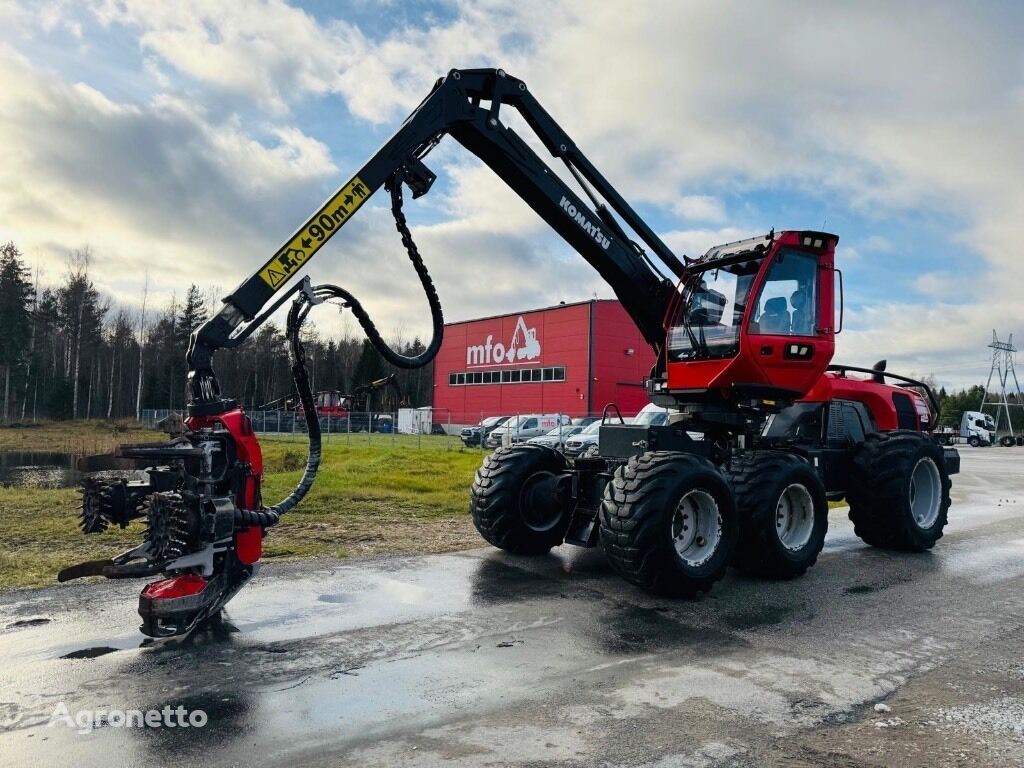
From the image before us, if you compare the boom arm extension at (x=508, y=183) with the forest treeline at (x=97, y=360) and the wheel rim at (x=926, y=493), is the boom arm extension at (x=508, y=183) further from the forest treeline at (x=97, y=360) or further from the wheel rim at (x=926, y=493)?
the forest treeline at (x=97, y=360)

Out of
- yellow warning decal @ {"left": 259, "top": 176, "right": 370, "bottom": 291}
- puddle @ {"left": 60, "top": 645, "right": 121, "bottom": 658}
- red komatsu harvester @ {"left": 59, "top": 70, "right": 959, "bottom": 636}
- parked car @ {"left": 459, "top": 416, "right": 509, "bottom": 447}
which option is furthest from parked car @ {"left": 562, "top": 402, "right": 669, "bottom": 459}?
puddle @ {"left": 60, "top": 645, "right": 121, "bottom": 658}

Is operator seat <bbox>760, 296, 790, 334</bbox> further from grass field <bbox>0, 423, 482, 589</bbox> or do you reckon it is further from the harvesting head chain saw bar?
grass field <bbox>0, 423, 482, 589</bbox>

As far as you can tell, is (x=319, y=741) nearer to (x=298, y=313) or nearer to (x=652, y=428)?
(x=298, y=313)

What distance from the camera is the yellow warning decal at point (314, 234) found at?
640 cm

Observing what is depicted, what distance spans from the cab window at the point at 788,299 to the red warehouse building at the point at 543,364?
3120 cm

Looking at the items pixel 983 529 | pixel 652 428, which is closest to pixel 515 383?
pixel 983 529

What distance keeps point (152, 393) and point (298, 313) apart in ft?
244

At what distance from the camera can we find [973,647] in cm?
580

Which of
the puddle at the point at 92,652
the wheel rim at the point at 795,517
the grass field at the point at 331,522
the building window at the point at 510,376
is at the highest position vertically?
the building window at the point at 510,376

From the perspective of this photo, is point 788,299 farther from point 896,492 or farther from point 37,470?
point 37,470

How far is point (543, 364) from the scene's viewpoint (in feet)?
160

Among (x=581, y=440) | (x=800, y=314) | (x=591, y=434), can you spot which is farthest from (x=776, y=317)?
(x=591, y=434)

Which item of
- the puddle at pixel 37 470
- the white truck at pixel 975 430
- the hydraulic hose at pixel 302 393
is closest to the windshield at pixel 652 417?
the hydraulic hose at pixel 302 393

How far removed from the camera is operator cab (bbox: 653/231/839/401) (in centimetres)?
811
